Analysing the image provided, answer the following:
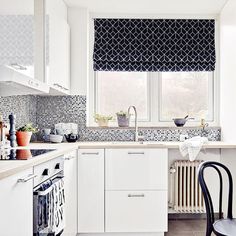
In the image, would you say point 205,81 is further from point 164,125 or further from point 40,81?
point 40,81

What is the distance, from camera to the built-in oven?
6.33ft

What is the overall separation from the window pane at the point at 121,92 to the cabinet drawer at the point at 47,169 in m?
1.66

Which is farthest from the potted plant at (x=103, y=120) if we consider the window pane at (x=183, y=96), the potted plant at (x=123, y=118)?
the window pane at (x=183, y=96)

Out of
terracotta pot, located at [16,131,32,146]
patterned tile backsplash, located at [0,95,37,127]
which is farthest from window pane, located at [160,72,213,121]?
terracotta pot, located at [16,131,32,146]

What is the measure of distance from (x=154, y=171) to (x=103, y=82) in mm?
1400

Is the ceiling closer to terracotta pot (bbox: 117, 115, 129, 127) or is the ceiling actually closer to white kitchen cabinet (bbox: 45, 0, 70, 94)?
white kitchen cabinet (bbox: 45, 0, 70, 94)

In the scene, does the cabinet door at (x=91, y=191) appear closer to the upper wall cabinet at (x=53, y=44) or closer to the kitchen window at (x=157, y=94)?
the upper wall cabinet at (x=53, y=44)

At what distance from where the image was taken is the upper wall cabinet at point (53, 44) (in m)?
2.83

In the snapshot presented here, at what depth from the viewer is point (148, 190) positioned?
3.31m

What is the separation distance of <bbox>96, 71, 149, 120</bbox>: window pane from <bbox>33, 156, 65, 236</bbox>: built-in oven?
1715 millimetres

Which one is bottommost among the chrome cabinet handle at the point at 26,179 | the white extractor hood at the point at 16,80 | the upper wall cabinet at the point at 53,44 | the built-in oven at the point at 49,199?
the built-in oven at the point at 49,199

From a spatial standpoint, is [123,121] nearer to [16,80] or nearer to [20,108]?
[20,108]

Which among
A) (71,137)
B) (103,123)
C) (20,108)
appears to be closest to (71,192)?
(71,137)

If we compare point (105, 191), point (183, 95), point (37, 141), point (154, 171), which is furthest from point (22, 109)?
point (183, 95)
